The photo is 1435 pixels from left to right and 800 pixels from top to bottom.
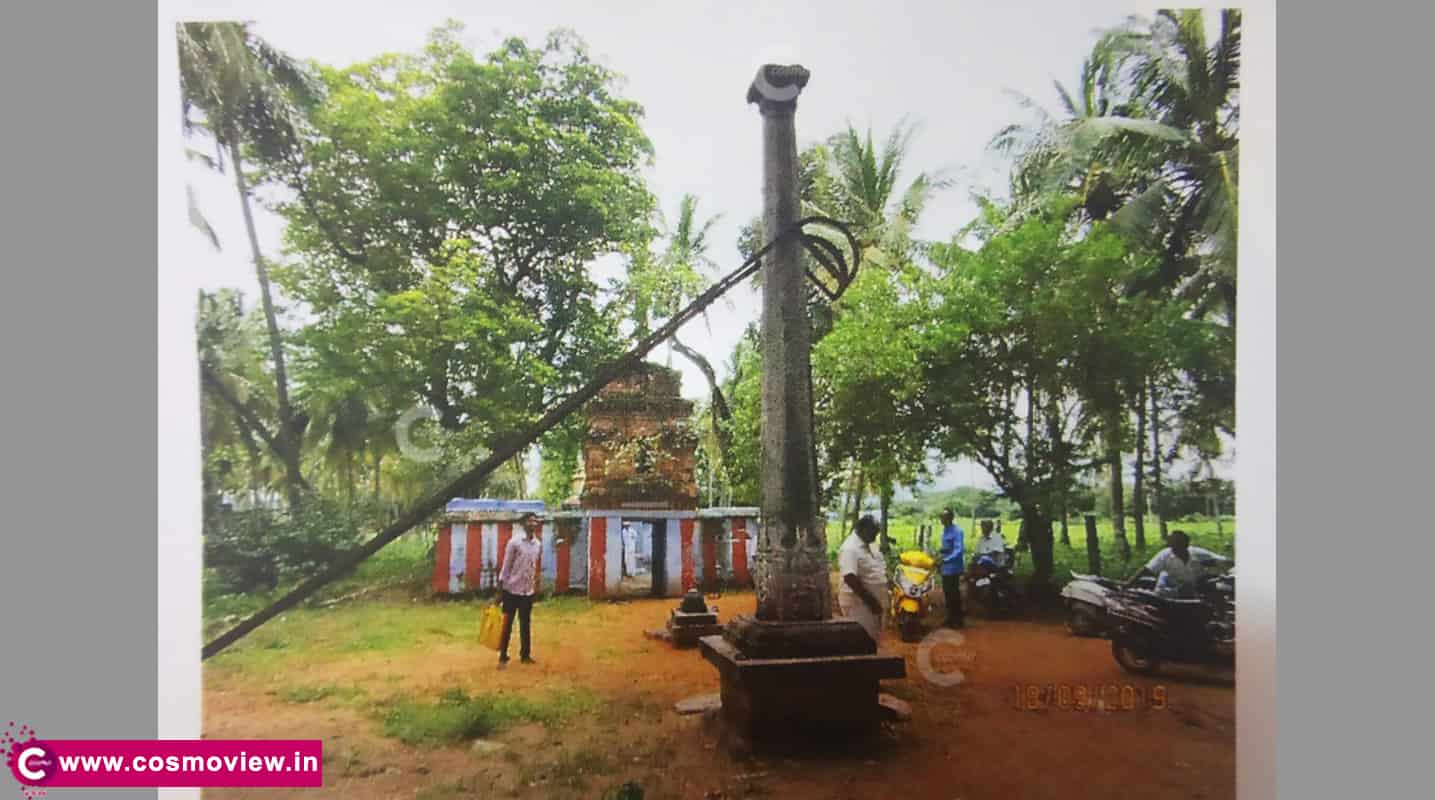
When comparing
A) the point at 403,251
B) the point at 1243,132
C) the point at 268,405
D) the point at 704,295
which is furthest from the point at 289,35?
the point at 1243,132

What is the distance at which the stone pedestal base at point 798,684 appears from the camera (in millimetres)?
2980

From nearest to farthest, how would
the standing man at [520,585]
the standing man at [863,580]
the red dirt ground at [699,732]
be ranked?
1. the red dirt ground at [699,732]
2. the standing man at [520,585]
3. the standing man at [863,580]

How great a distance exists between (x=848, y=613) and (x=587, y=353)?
4.58 ft

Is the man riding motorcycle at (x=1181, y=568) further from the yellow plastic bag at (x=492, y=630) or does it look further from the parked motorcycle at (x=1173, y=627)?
the yellow plastic bag at (x=492, y=630)

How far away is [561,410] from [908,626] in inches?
61.4

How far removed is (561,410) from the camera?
3.16 meters

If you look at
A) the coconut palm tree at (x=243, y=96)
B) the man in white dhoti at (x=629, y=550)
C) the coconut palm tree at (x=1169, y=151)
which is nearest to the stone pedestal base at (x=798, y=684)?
the man in white dhoti at (x=629, y=550)

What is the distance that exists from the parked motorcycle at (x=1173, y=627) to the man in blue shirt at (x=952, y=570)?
632 mm

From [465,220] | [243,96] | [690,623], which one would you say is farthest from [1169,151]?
[243,96]

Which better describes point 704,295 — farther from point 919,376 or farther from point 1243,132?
point 1243,132

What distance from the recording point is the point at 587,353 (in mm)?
3197

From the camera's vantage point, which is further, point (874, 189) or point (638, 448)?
point (874, 189)

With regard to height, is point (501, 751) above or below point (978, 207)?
below
